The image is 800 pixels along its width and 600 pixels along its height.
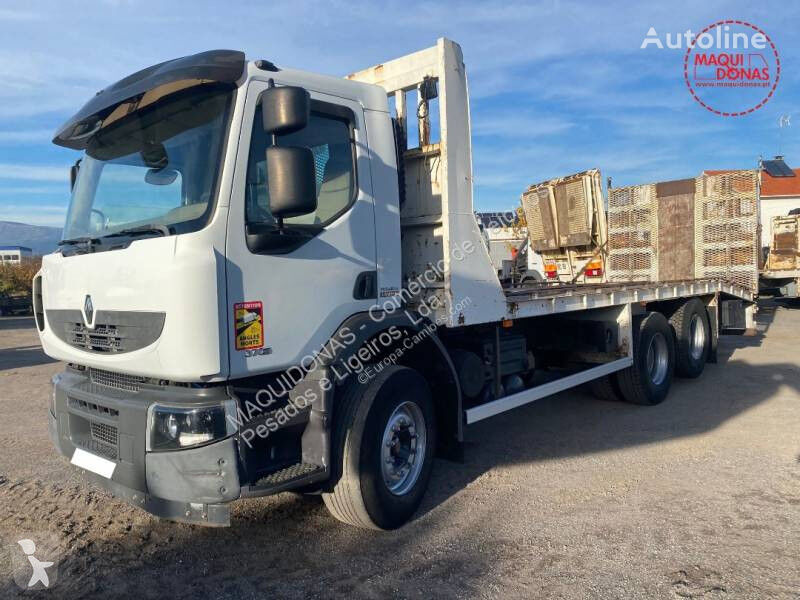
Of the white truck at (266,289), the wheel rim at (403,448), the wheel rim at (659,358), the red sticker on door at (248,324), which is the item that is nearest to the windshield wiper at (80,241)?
the white truck at (266,289)

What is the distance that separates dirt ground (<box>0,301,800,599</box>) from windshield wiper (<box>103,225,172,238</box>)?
1.86 meters

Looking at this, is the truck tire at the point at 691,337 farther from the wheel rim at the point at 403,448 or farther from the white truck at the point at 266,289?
the wheel rim at the point at 403,448

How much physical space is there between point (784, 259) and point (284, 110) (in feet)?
59.3

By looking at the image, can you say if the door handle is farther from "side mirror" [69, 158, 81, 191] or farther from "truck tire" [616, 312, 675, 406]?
"truck tire" [616, 312, 675, 406]

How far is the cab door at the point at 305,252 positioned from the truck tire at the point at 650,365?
4.04m

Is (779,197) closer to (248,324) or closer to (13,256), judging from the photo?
(248,324)

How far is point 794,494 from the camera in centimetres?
404

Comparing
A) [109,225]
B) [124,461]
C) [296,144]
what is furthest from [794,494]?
[109,225]

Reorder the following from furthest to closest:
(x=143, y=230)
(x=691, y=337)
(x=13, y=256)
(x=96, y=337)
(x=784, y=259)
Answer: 1. (x=13, y=256)
2. (x=784, y=259)
3. (x=691, y=337)
4. (x=96, y=337)
5. (x=143, y=230)

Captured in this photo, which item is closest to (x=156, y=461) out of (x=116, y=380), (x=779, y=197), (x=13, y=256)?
(x=116, y=380)

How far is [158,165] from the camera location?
128 inches

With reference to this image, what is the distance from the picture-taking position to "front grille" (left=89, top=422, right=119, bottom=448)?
3178 mm

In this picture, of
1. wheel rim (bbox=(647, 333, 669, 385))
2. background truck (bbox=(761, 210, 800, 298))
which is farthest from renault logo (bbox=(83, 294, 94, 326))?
background truck (bbox=(761, 210, 800, 298))

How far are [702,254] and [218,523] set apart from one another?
910 centimetres
